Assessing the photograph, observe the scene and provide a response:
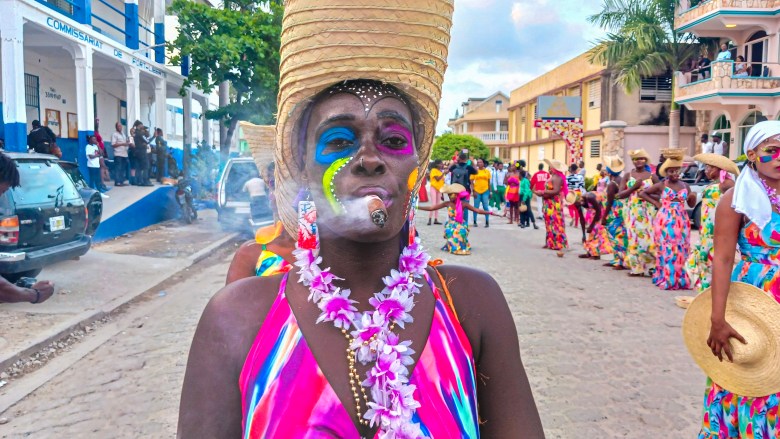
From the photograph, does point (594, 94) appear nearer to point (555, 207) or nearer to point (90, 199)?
point (555, 207)

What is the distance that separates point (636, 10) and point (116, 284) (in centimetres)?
2273

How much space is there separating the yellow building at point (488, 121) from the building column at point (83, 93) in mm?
47773

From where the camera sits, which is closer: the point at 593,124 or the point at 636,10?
the point at 636,10

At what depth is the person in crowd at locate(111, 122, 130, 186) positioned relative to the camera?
1695 centimetres

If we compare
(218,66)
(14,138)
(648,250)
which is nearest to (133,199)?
(14,138)

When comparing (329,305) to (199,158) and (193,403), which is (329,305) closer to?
(193,403)

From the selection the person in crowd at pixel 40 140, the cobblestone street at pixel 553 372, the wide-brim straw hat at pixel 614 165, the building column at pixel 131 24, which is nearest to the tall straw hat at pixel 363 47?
the cobblestone street at pixel 553 372

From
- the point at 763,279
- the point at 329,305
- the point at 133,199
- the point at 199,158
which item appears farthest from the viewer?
the point at 199,158

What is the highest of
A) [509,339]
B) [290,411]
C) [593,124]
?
[593,124]

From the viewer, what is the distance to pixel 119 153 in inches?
683

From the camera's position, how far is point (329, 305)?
4.85 ft

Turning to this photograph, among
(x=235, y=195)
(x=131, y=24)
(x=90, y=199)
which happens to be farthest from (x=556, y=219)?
(x=131, y=24)

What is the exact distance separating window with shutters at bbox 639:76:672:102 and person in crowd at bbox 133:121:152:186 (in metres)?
21.9

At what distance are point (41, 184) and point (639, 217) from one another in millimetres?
8617
